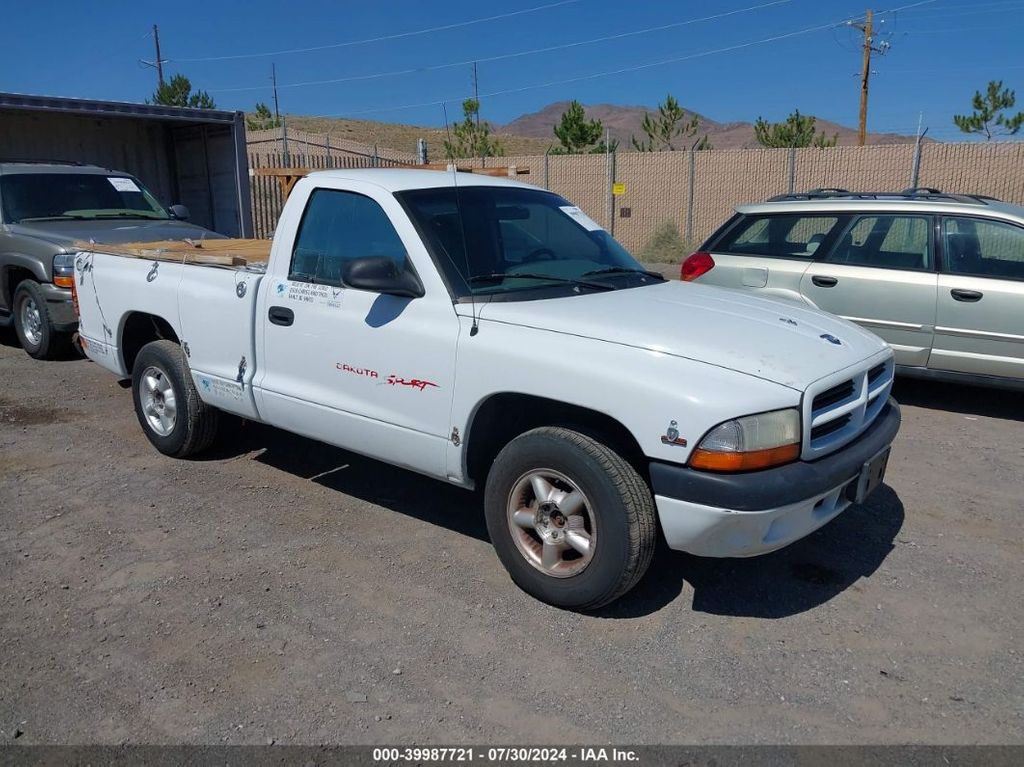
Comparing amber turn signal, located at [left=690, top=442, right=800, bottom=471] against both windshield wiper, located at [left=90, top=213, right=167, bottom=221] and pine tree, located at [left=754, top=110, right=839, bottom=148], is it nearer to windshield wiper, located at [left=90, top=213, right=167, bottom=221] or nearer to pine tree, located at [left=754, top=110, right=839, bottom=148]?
windshield wiper, located at [left=90, top=213, right=167, bottom=221]

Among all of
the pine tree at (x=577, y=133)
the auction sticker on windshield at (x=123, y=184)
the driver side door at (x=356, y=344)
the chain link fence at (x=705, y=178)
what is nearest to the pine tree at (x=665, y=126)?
the pine tree at (x=577, y=133)

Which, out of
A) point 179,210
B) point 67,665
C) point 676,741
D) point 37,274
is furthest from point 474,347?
point 179,210

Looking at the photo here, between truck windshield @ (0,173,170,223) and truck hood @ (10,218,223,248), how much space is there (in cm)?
19

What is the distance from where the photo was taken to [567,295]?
13.3 ft

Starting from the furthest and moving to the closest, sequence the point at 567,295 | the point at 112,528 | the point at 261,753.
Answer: the point at 112,528 → the point at 567,295 → the point at 261,753

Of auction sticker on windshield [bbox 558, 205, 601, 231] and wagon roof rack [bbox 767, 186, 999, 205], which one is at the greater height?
wagon roof rack [bbox 767, 186, 999, 205]

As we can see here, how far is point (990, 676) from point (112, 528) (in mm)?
4194

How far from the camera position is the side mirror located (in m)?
3.88

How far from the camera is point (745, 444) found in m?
3.18

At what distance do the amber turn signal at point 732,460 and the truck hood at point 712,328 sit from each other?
0.96 feet

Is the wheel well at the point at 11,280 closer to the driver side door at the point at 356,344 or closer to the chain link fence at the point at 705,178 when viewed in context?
the driver side door at the point at 356,344

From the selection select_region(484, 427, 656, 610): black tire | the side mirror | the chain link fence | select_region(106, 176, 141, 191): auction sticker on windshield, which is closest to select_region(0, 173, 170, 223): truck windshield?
select_region(106, 176, 141, 191): auction sticker on windshield

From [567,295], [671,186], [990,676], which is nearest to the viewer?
[990,676]

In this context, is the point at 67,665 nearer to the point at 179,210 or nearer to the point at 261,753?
the point at 261,753
